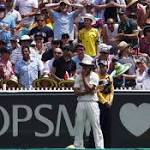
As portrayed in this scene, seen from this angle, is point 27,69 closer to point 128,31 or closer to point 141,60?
point 141,60

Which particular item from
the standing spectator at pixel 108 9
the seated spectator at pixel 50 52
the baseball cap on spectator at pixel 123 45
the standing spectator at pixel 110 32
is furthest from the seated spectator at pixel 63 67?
the standing spectator at pixel 108 9

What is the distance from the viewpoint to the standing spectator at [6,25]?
17.0 m

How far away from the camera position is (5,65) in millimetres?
14711

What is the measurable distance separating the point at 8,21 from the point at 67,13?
153 centimetres

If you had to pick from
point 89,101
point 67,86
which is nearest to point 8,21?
point 67,86

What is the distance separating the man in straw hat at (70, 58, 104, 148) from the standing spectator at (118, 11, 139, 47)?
4206mm

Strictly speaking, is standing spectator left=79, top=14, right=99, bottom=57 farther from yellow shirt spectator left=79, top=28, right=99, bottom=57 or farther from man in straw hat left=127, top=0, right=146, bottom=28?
man in straw hat left=127, top=0, right=146, bottom=28

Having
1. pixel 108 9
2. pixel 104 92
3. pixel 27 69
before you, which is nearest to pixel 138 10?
pixel 108 9

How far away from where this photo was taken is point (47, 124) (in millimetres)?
14188

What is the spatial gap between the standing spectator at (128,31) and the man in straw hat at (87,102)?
13.8 ft

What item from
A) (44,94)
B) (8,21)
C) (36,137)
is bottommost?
(36,137)

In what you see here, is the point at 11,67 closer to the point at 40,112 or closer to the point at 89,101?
the point at 40,112

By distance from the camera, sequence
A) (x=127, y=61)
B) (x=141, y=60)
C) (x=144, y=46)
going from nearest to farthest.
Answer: (x=141, y=60) < (x=127, y=61) < (x=144, y=46)

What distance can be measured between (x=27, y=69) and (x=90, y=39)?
2.37 m
